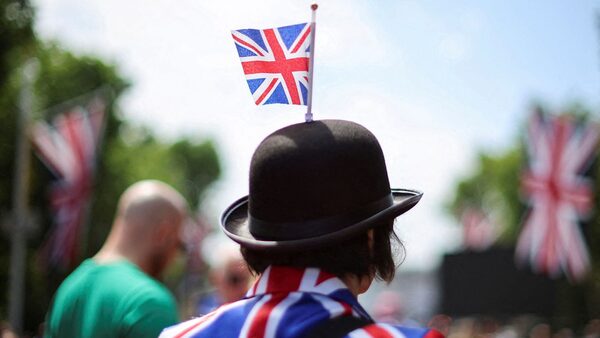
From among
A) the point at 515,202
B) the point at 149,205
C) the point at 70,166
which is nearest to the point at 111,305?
the point at 149,205

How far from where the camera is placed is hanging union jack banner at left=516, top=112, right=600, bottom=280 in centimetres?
1822

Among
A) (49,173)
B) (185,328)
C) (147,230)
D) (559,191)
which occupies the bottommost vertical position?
(49,173)

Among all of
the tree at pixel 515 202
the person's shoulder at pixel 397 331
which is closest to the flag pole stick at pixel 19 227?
the tree at pixel 515 202

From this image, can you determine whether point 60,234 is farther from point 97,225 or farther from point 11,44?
point 97,225

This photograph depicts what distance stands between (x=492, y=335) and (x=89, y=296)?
903 inches

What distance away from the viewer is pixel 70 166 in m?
18.6

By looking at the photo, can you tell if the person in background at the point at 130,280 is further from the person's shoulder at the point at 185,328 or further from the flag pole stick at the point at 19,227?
the flag pole stick at the point at 19,227

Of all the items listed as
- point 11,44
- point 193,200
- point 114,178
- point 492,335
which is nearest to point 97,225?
point 114,178

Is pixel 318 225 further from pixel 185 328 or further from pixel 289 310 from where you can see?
pixel 185 328

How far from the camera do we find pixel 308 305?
221cm

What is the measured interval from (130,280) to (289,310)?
2140 mm

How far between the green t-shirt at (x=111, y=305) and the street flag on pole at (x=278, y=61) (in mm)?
1703

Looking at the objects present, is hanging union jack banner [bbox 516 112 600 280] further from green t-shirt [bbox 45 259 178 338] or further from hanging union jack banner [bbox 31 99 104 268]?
green t-shirt [bbox 45 259 178 338]

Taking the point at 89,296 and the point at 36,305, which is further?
the point at 36,305
